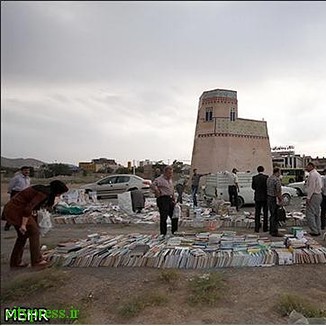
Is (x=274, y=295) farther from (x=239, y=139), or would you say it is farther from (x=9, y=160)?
(x=239, y=139)

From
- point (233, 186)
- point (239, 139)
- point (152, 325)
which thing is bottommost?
point (152, 325)

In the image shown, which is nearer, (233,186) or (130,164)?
(130,164)

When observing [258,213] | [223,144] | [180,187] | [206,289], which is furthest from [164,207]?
[223,144]

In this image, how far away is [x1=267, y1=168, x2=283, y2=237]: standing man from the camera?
520 centimetres

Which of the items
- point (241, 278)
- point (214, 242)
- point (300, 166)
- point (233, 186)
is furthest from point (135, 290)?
point (233, 186)

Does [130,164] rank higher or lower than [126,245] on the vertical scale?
higher

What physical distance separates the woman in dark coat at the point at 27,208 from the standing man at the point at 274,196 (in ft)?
10.6

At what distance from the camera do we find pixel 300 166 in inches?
175

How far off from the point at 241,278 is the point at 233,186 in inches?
223

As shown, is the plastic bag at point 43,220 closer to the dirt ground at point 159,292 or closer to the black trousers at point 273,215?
the dirt ground at point 159,292

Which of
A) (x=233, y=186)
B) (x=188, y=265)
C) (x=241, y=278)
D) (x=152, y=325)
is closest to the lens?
(x=152, y=325)

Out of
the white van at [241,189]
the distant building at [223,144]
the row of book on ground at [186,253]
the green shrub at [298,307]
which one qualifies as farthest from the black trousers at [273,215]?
the distant building at [223,144]

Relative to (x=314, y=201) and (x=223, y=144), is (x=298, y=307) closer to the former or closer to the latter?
(x=314, y=201)

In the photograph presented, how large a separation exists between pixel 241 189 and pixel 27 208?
7461 mm
